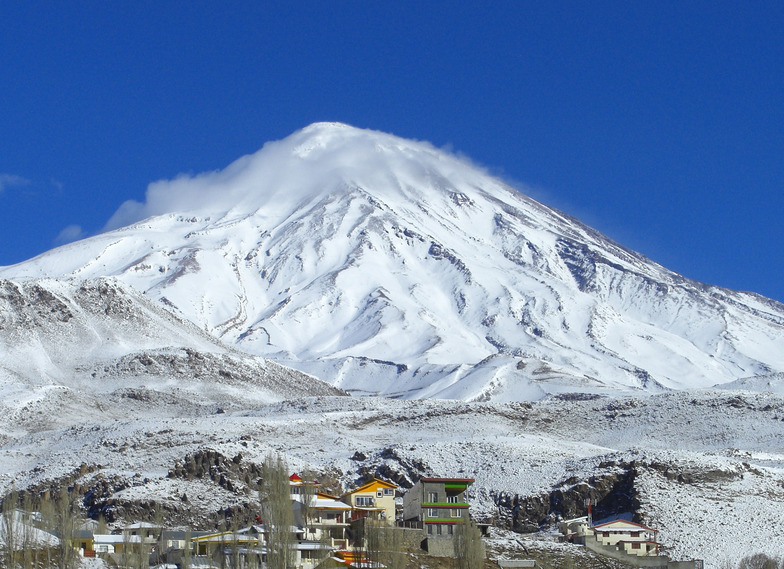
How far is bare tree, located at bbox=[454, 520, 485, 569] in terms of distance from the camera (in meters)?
54.0

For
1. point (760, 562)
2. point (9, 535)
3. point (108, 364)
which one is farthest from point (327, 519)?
point (108, 364)

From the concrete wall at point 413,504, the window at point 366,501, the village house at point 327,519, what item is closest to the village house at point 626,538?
the concrete wall at point 413,504

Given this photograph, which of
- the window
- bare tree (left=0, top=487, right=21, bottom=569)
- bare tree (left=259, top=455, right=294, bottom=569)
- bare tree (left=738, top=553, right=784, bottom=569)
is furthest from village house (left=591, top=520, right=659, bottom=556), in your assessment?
bare tree (left=0, top=487, right=21, bottom=569)

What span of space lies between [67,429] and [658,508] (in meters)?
58.0

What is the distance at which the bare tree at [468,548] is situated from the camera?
54.0 meters

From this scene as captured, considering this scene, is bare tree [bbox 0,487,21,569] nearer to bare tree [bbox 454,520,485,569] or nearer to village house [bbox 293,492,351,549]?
village house [bbox 293,492,351,549]

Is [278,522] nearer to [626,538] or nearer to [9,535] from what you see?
[9,535]

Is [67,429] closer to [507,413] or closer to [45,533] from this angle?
[507,413]

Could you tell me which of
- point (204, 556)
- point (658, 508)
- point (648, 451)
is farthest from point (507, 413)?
point (204, 556)

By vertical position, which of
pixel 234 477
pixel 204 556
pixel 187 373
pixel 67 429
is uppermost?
pixel 187 373

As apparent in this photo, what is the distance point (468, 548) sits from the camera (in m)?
55.2

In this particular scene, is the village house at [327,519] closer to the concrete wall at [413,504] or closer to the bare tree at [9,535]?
the concrete wall at [413,504]

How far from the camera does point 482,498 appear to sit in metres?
90.8

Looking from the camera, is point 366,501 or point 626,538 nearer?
point 366,501
